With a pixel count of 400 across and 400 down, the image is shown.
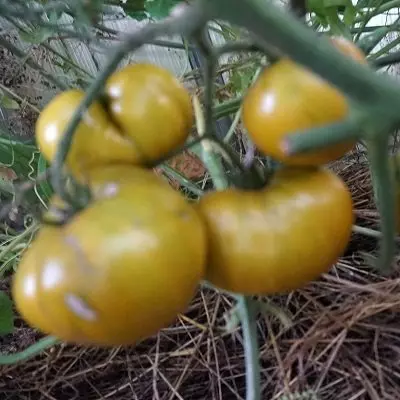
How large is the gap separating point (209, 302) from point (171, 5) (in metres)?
0.31

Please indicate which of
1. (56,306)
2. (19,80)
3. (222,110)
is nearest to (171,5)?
(222,110)

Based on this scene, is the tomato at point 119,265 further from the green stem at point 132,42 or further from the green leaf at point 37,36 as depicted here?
the green leaf at point 37,36

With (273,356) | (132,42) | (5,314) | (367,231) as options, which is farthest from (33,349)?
(132,42)

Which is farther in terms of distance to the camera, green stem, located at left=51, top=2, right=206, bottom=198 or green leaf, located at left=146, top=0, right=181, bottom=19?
green leaf, located at left=146, top=0, right=181, bottom=19

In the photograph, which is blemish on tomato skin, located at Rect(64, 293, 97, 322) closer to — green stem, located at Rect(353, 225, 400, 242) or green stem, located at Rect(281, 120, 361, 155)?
green stem, located at Rect(281, 120, 361, 155)

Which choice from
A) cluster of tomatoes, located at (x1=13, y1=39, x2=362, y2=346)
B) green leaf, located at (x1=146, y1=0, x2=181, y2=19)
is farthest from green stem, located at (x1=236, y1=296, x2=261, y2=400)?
green leaf, located at (x1=146, y1=0, x2=181, y2=19)

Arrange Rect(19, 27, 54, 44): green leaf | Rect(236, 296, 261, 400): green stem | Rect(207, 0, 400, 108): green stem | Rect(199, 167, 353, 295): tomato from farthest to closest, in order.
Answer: Rect(19, 27, 54, 44): green leaf < Rect(236, 296, 261, 400): green stem < Rect(199, 167, 353, 295): tomato < Rect(207, 0, 400, 108): green stem

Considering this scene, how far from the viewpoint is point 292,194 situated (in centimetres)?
30

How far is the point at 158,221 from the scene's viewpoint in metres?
0.27

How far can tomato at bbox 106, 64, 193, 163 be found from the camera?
0.31m

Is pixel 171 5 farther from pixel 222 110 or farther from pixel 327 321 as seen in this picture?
pixel 327 321

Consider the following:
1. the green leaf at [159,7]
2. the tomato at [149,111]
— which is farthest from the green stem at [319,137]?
the green leaf at [159,7]

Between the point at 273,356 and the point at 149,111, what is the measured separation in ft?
1.02

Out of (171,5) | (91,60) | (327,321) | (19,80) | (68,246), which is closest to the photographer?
(68,246)
